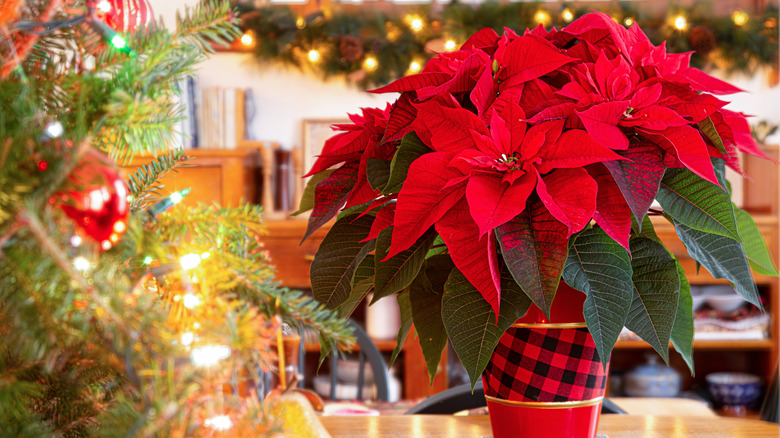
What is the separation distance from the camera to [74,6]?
0.98ft

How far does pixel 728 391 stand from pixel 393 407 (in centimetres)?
137

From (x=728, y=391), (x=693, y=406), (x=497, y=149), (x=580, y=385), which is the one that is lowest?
(x=728, y=391)

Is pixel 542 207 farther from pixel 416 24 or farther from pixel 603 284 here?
pixel 416 24

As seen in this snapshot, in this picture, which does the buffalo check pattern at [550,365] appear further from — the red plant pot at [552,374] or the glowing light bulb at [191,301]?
the glowing light bulb at [191,301]

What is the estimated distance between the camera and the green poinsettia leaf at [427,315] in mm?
460

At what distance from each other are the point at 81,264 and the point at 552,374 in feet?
1.13

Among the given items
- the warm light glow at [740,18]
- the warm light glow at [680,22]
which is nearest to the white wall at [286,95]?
the warm light glow at [740,18]

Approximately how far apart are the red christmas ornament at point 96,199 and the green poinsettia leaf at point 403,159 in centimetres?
21

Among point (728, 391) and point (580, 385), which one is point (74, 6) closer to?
point (580, 385)

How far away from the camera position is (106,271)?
22cm

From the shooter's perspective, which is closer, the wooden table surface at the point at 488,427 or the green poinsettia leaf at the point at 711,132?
the green poinsettia leaf at the point at 711,132

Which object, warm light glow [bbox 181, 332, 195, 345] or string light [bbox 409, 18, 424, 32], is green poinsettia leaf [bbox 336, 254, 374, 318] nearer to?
warm light glow [bbox 181, 332, 195, 345]

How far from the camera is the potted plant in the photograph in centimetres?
38

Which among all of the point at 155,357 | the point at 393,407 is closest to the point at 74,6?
the point at 155,357
